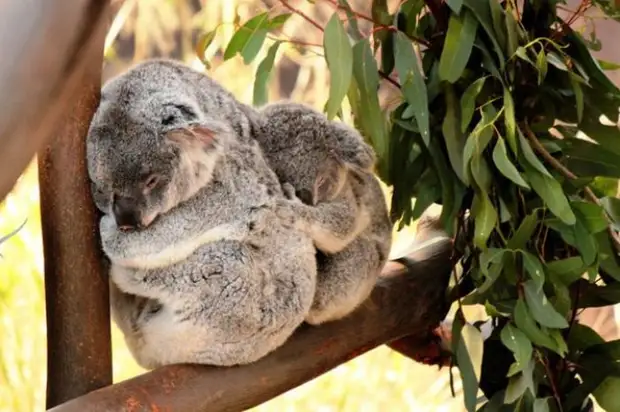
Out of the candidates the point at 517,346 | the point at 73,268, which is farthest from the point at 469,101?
the point at 73,268

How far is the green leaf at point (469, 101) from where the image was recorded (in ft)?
6.79

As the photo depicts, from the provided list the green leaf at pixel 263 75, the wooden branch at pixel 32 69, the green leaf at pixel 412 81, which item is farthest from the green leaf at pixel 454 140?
the wooden branch at pixel 32 69

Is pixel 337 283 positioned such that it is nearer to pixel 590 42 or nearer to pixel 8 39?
pixel 590 42

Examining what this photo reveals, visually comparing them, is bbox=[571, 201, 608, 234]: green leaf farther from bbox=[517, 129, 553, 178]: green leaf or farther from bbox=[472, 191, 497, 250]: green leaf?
bbox=[472, 191, 497, 250]: green leaf

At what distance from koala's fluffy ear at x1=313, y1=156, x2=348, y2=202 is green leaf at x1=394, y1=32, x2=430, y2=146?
0.20 metres

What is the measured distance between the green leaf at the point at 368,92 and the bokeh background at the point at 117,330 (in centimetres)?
31

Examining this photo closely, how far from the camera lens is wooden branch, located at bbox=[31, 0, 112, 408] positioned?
5.57ft

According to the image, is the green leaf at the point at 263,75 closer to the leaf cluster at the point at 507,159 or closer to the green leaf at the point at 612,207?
the leaf cluster at the point at 507,159

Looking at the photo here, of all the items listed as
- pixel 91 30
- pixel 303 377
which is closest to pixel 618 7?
pixel 303 377

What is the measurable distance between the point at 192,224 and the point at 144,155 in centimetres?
17

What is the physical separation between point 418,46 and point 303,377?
88cm

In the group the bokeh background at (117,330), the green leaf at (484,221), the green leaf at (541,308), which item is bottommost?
the bokeh background at (117,330)

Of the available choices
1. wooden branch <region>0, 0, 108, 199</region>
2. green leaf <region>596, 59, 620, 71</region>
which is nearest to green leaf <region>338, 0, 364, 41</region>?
green leaf <region>596, 59, 620, 71</region>

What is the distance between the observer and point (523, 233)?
2.10 m
